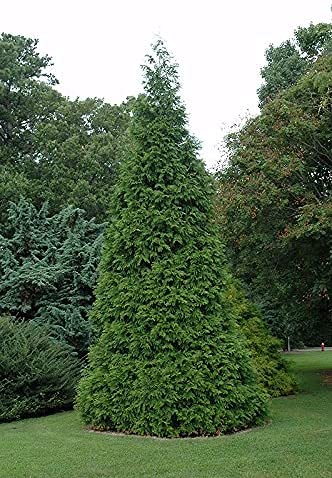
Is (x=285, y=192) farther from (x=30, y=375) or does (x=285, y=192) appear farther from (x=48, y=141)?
(x=48, y=141)

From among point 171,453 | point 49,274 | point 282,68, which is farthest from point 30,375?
point 282,68

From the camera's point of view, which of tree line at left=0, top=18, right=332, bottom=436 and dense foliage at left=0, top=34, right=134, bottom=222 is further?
dense foliage at left=0, top=34, right=134, bottom=222

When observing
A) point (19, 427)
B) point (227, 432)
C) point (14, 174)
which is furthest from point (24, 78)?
point (227, 432)

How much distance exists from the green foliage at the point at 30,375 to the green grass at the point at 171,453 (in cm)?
124

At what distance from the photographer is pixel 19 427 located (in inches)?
392

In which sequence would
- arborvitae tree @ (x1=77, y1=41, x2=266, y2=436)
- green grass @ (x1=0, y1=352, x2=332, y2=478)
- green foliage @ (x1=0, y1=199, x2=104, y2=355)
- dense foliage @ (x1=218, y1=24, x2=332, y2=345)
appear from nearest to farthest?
1. green grass @ (x1=0, y1=352, x2=332, y2=478)
2. arborvitae tree @ (x1=77, y1=41, x2=266, y2=436)
3. dense foliage @ (x1=218, y1=24, x2=332, y2=345)
4. green foliage @ (x1=0, y1=199, x2=104, y2=355)

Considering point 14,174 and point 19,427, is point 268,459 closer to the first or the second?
point 19,427

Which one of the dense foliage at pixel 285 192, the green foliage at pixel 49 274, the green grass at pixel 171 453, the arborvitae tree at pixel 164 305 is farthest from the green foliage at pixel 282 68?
the green grass at pixel 171 453

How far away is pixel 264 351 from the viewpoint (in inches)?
502

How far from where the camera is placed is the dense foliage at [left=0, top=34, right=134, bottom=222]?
2261 cm

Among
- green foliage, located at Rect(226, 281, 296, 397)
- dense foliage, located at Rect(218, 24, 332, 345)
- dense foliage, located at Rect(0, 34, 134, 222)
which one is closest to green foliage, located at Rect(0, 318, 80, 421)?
green foliage, located at Rect(226, 281, 296, 397)

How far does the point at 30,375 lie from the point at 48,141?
45.6 ft

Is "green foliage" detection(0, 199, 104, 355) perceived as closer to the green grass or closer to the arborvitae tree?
the green grass

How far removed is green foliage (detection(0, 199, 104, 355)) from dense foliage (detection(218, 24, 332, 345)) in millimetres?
3506
